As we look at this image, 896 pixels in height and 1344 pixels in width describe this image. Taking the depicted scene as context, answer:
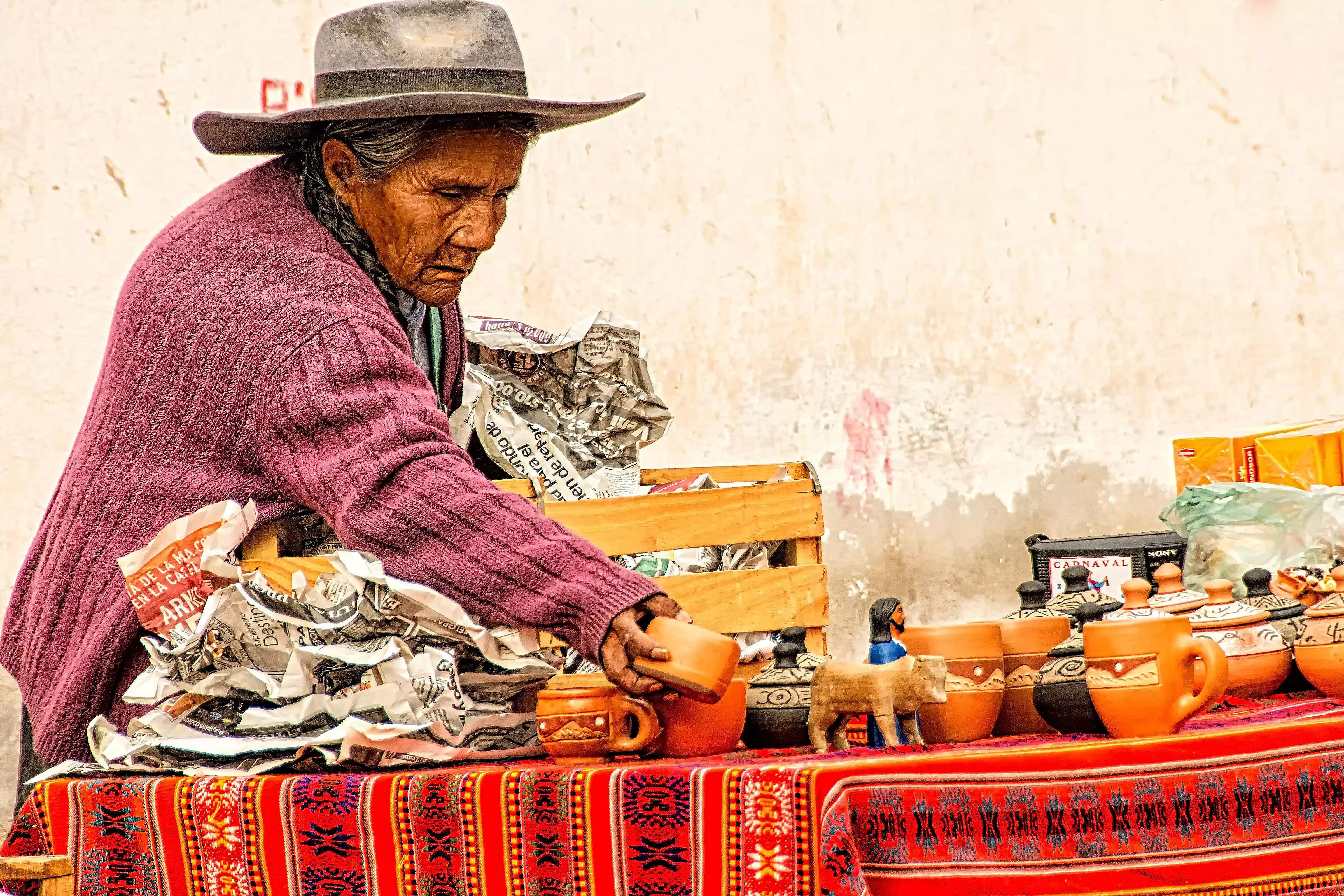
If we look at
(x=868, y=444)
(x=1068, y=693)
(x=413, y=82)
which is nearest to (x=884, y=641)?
(x=1068, y=693)

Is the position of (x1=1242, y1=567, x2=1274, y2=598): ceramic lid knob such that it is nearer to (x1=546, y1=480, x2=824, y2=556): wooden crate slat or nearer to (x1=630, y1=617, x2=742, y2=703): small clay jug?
(x1=546, y1=480, x2=824, y2=556): wooden crate slat

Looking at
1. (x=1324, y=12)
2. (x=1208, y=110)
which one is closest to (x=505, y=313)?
(x=1208, y=110)

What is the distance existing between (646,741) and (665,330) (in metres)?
2.75

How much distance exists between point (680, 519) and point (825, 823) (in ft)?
3.31

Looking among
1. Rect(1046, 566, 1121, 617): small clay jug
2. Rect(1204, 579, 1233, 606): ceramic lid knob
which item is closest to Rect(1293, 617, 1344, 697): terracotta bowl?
Rect(1204, 579, 1233, 606): ceramic lid knob

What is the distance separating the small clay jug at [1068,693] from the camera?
1.62 meters

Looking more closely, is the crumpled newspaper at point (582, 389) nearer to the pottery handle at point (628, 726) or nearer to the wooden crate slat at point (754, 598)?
the wooden crate slat at point (754, 598)

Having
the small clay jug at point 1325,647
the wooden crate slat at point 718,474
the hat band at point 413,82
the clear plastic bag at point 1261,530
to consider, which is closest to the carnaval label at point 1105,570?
the clear plastic bag at point 1261,530

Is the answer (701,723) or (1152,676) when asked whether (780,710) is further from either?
(1152,676)

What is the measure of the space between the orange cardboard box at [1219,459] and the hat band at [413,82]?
1.67 metres

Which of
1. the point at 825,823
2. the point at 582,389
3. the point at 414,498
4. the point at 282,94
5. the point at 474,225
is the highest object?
the point at 282,94

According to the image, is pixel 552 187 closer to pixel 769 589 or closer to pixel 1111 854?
pixel 769 589

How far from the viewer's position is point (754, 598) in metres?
2.28

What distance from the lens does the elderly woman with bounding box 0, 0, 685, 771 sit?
1.74 metres
